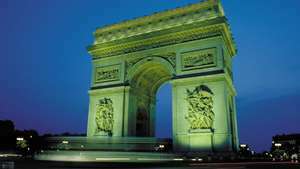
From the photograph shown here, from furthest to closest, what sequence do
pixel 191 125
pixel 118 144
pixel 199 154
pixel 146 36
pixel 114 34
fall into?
pixel 114 34
pixel 146 36
pixel 118 144
pixel 191 125
pixel 199 154

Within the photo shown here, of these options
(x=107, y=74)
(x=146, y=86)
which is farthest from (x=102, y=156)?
(x=146, y=86)

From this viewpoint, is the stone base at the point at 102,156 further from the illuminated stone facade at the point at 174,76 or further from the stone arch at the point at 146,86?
the stone arch at the point at 146,86

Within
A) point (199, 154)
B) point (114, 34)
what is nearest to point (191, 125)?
point (199, 154)

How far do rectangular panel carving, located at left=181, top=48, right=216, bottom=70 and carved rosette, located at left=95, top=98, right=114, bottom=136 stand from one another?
7617 mm

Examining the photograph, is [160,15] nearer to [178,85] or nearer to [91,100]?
[178,85]

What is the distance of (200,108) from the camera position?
72.4ft

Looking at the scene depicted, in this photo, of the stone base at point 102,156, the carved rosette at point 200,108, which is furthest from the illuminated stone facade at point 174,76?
the stone base at point 102,156

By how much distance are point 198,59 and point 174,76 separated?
2371mm

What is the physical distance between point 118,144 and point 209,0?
46.0ft

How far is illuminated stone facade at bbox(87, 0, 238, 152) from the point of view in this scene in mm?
21641

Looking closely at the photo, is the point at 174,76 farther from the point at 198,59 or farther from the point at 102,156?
the point at 102,156

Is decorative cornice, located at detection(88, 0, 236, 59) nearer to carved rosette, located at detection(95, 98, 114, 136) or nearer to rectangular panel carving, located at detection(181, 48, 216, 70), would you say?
rectangular panel carving, located at detection(181, 48, 216, 70)

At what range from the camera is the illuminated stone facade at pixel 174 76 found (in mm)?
21641

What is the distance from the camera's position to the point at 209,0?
24453mm
